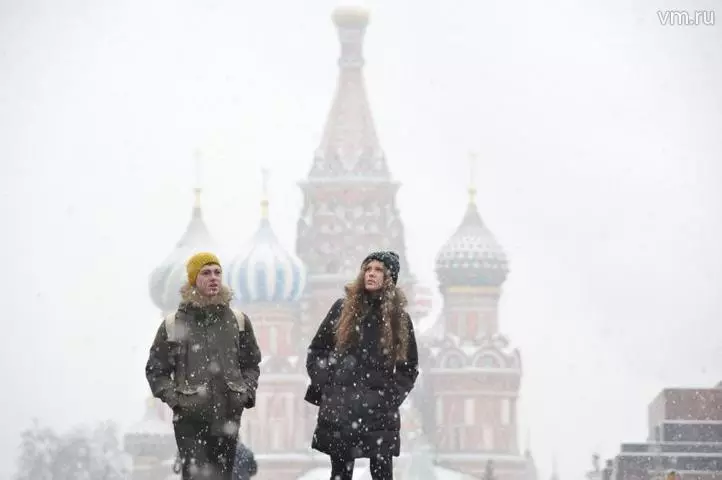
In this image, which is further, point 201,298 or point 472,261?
point 472,261

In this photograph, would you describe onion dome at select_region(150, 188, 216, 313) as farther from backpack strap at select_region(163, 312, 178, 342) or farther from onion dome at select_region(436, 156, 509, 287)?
backpack strap at select_region(163, 312, 178, 342)

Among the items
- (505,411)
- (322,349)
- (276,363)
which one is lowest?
(322,349)

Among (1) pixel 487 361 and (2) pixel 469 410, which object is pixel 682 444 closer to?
(1) pixel 487 361

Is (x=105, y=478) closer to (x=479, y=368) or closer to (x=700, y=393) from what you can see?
(x=479, y=368)

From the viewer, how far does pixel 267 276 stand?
10544cm

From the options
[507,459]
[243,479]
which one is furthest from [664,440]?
[507,459]

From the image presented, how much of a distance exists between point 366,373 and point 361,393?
86 millimetres

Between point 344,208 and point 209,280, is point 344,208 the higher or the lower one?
the higher one

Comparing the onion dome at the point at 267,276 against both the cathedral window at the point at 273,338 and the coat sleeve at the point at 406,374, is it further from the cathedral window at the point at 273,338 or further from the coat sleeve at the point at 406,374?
the coat sleeve at the point at 406,374

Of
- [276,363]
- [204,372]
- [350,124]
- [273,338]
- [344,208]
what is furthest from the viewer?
[350,124]

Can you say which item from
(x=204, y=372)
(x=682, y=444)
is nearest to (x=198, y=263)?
(x=204, y=372)

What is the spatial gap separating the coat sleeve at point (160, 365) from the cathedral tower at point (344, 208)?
291 feet

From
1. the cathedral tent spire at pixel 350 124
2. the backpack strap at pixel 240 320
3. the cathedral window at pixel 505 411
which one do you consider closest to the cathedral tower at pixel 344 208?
the cathedral tent spire at pixel 350 124

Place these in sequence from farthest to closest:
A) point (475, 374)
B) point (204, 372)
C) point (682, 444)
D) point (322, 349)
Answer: point (475, 374), point (682, 444), point (322, 349), point (204, 372)
